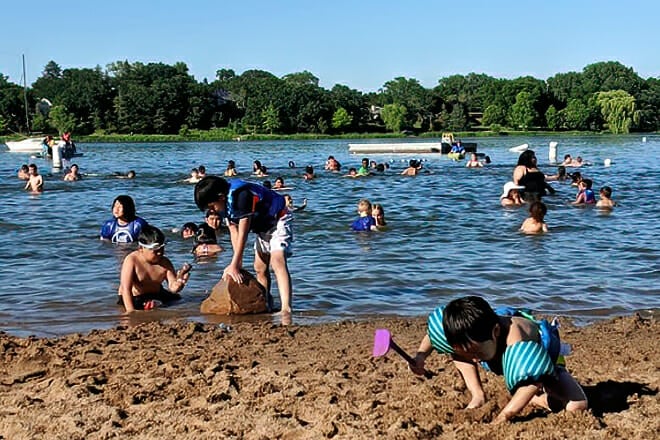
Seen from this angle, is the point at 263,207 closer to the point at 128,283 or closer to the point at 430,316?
the point at 128,283

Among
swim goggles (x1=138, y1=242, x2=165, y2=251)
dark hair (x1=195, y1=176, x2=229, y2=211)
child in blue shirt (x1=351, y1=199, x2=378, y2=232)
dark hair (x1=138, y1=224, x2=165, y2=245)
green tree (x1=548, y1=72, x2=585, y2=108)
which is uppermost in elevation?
green tree (x1=548, y1=72, x2=585, y2=108)

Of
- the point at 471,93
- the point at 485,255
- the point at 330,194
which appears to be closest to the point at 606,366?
the point at 485,255

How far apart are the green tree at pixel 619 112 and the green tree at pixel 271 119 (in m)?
42.7

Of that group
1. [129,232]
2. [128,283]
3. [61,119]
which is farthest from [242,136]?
[128,283]

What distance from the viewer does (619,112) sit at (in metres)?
100

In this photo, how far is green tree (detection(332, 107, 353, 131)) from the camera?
375 ft

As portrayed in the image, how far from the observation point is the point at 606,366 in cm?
552

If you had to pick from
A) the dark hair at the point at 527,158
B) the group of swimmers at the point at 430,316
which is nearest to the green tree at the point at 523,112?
the dark hair at the point at 527,158

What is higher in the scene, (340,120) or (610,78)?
(610,78)

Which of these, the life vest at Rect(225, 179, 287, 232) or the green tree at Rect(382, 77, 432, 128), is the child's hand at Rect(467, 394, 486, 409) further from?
the green tree at Rect(382, 77, 432, 128)

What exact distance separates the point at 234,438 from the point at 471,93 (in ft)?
439

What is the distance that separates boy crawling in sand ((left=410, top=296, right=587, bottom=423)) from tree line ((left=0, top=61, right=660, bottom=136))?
102m

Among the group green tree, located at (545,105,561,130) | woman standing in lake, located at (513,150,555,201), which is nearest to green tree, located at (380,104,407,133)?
green tree, located at (545,105,561,130)

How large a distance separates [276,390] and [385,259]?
22.2 ft
